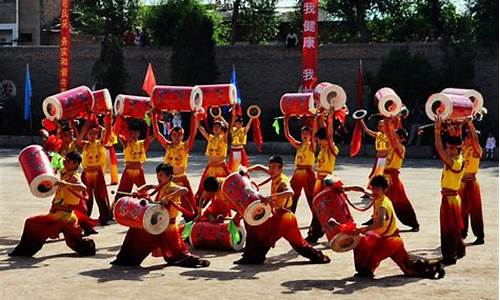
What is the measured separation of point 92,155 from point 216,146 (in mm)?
1718

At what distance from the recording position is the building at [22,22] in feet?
128

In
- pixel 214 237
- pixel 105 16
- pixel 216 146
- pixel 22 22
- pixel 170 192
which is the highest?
pixel 105 16

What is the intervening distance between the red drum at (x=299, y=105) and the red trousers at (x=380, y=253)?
4.12 metres

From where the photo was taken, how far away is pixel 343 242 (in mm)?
8914

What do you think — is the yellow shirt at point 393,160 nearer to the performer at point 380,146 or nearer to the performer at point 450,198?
Answer: the performer at point 380,146

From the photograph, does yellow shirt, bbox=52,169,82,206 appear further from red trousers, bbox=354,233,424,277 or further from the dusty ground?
red trousers, bbox=354,233,424,277

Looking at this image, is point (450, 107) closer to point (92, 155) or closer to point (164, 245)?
point (164, 245)

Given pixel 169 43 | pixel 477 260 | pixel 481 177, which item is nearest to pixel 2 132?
pixel 169 43

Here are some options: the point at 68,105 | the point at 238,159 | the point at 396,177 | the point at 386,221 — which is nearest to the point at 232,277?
the point at 386,221

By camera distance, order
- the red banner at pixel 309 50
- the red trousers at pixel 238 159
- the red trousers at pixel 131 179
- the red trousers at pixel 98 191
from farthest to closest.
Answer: the red banner at pixel 309 50 < the red trousers at pixel 238 159 < the red trousers at pixel 131 179 < the red trousers at pixel 98 191

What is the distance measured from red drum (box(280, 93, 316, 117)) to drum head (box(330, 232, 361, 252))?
166 inches

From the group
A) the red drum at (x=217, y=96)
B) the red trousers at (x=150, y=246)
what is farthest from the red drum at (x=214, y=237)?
the red drum at (x=217, y=96)

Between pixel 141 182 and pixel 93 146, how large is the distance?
0.84m

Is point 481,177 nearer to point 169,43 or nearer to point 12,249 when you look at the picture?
point 12,249
